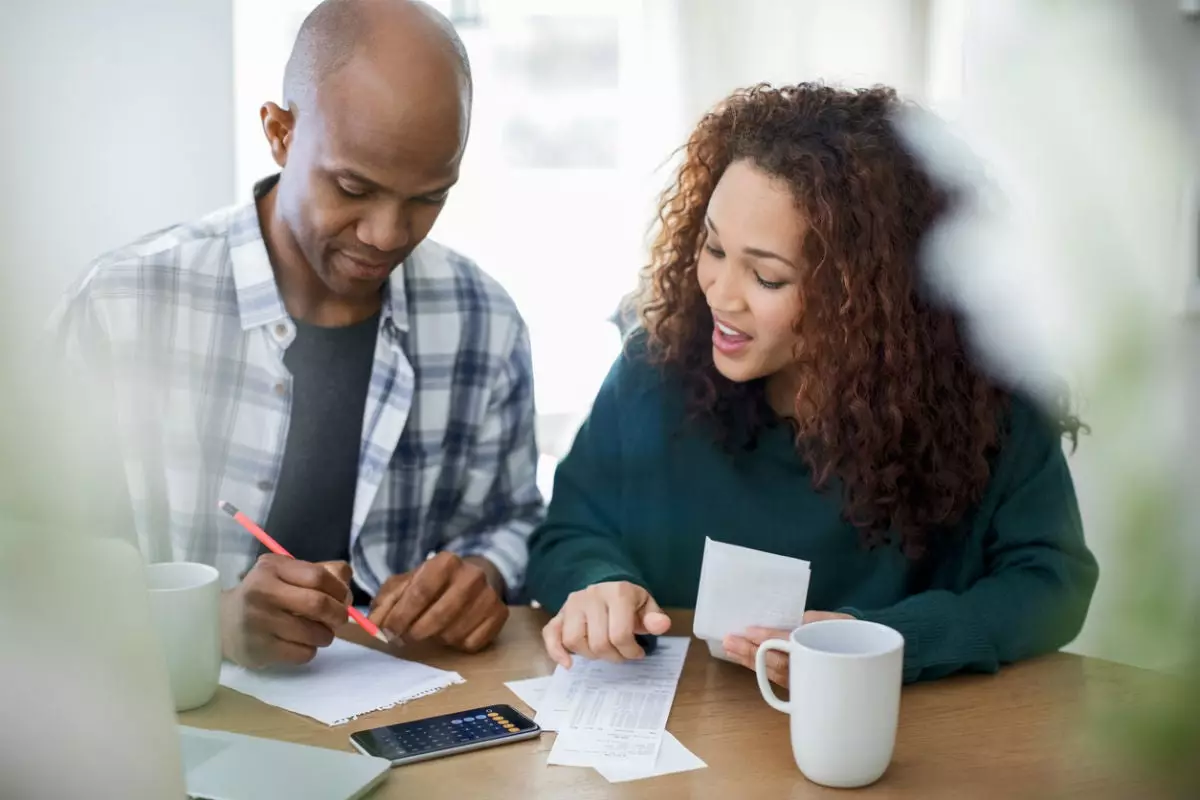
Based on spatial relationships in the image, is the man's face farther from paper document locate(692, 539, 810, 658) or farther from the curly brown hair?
paper document locate(692, 539, 810, 658)

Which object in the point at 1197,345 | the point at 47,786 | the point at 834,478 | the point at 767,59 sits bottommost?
the point at 834,478

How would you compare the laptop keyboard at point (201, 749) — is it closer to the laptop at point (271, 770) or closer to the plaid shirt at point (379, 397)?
the laptop at point (271, 770)

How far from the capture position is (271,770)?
742 mm

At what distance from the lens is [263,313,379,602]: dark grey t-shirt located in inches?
49.6

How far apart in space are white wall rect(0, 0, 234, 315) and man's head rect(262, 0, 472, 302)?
0.46m

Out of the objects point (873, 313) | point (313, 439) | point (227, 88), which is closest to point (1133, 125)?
point (227, 88)

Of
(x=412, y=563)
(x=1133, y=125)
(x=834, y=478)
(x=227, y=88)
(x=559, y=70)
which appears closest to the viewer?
(x=1133, y=125)

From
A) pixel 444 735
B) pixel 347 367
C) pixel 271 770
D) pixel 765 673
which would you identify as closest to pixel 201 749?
pixel 271 770

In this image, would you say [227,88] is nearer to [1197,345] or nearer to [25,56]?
Result: [25,56]

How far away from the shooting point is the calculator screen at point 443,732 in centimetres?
80

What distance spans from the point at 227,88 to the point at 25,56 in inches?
18.0

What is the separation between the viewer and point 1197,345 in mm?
310

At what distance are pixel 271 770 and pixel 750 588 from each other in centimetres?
38

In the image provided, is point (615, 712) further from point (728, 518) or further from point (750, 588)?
point (728, 518)
